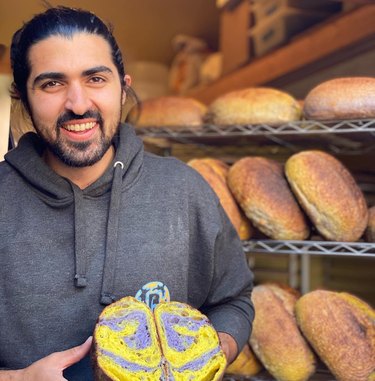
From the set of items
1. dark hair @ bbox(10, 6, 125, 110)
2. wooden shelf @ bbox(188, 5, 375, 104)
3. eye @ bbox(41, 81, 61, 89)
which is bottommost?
eye @ bbox(41, 81, 61, 89)

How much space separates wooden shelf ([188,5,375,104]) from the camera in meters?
2.35

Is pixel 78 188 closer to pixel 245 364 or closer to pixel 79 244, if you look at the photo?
pixel 79 244

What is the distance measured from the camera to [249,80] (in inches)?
125

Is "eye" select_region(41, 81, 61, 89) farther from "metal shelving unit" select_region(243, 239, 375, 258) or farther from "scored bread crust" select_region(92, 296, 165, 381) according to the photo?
"metal shelving unit" select_region(243, 239, 375, 258)

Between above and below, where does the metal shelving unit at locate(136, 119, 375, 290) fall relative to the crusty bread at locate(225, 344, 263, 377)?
above

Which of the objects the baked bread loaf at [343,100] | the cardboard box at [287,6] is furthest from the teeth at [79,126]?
the cardboard box at [287,6]

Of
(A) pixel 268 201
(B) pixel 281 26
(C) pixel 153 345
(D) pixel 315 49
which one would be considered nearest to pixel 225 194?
(A) pixel 268 201

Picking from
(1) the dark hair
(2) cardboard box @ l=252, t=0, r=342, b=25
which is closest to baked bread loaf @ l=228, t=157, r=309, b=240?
(1) the dark hair

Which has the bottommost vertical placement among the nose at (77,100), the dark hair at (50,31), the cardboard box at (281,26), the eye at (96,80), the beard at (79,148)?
the beard at (79,148)

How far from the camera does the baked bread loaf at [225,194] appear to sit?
1967 millimetres

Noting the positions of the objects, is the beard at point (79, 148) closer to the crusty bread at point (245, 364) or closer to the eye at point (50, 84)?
the eye at point (50, 84)

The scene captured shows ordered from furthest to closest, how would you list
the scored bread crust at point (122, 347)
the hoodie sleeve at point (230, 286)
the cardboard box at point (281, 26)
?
1. the cardboard box at point (281, 26)
2. the hoodie sleeve at point (230, 286)
3. the scored bread crust at point (122, 347)

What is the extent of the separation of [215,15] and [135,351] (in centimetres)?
297

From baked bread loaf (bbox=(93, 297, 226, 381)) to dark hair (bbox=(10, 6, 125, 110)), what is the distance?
1.80 feet
